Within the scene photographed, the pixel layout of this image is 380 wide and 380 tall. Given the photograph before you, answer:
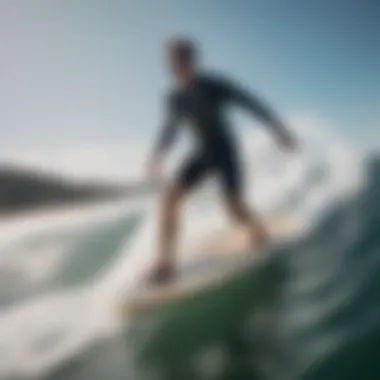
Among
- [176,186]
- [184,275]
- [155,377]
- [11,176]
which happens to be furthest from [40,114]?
[155,377]

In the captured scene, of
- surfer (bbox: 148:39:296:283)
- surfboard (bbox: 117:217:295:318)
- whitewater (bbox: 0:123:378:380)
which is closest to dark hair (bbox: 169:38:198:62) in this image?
surfer (bbox: 148:39:296:283)

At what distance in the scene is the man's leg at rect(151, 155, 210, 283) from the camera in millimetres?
1442

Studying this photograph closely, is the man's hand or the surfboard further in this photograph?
the man's hand

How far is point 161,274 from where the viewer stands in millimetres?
1438

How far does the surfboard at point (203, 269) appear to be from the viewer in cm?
142

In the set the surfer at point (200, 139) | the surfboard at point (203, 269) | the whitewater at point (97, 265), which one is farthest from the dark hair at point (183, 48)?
the surfboard at point (203, 269)

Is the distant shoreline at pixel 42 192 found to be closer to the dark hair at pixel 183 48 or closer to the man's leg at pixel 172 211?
the man's leg at pixel 172 211

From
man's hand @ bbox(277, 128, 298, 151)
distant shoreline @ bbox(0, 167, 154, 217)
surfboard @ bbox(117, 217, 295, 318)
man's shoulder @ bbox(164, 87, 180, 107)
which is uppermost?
man's shoulder @ bbox(164, 87, 180, 107)

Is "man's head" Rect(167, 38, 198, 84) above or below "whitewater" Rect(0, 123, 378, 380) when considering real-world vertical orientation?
above

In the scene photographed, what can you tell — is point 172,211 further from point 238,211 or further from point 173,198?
point 238,211

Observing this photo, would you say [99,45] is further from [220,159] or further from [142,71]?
[220,159]

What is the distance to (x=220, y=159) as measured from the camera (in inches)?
58.6

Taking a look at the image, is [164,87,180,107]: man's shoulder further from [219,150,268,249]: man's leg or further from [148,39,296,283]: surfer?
[219,150,268,249]: man's leg

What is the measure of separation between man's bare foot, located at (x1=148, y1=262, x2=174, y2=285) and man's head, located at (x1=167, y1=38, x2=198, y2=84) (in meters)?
0.37
